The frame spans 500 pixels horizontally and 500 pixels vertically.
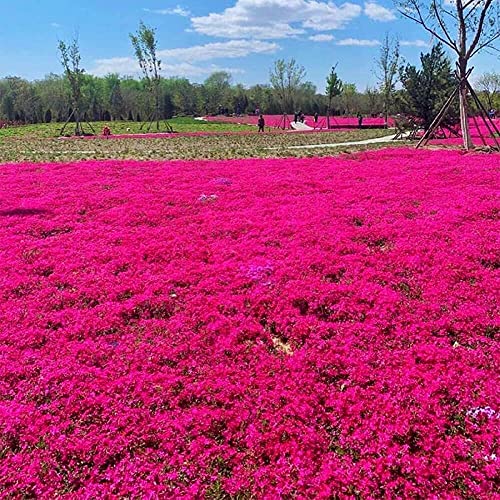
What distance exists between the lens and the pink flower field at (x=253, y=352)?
3.54 metres

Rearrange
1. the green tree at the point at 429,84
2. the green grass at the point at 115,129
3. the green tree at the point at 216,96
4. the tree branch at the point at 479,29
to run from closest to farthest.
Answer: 1. the tree branch at the point at 479,29
2. the green tree at the point at 429,84
3. the green grass at the point at 115,129
4. the green tree at the point at 216,96

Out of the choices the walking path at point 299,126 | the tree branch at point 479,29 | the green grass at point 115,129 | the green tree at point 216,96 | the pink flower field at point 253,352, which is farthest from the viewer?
the green tree at point 216,96

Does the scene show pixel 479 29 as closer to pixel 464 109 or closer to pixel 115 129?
pixel 464 109

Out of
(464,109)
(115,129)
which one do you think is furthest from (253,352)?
(115,129)

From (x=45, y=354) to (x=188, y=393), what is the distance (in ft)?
6.13

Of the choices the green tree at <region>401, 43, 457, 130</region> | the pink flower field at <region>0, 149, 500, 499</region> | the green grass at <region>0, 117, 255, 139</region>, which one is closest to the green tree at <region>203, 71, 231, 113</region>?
the green grass at <region>0, 117, 255, 139</region>

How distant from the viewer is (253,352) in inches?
198

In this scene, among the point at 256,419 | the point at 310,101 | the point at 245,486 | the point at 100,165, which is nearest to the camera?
the point at 245,486

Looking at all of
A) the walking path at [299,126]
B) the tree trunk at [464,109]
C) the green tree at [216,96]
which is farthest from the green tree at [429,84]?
the green tree at [216,96]

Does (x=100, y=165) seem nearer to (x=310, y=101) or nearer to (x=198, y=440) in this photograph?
(x=198, y=440)

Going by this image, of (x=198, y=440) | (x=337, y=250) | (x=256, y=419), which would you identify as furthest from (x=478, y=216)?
(x=198, y=440)

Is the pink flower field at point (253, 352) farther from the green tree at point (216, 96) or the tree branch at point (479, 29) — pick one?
the green tree at point (216, 96)

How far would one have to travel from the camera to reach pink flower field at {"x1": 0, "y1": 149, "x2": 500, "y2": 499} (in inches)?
139

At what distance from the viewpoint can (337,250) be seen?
744 centimetres
